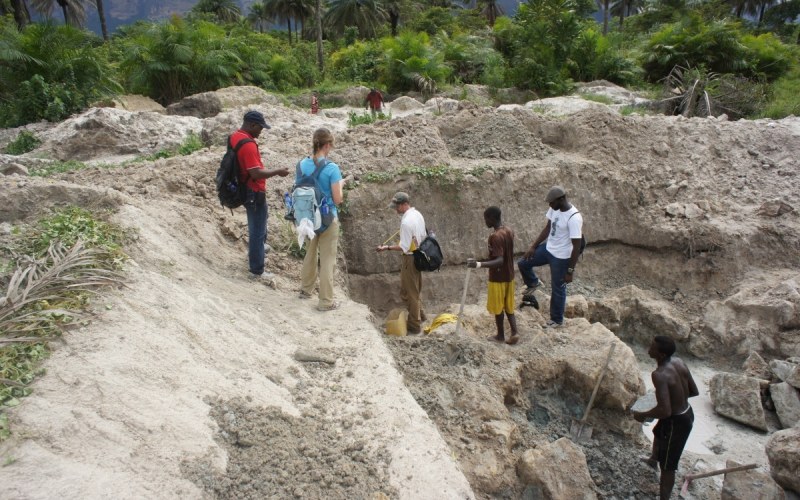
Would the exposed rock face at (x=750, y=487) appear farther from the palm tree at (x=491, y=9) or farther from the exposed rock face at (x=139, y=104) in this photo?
the palm tree at (x=491, y=9)

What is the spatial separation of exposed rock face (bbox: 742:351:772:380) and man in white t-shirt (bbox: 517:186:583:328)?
3572 millimetres

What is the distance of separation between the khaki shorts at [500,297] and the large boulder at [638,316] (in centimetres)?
359

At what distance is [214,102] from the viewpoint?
1588 centimetres

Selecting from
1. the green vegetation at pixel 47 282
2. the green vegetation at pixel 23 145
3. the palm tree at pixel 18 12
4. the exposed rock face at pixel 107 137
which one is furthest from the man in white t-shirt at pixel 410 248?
the palm tree at pixel 18 12

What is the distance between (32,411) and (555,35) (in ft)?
69.5

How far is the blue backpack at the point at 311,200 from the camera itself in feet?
18.9

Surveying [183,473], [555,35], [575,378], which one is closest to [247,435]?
[183,473]

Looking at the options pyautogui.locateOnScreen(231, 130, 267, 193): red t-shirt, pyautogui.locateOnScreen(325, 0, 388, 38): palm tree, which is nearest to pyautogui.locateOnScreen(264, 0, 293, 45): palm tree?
pyautogui.locateOnScreen(325, 0, 388, 38): palm tree

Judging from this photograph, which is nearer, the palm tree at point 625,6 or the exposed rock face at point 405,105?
the exposed rock face at point 405,105

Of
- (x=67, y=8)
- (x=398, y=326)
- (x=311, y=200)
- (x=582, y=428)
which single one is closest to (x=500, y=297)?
(x=398, y=326)

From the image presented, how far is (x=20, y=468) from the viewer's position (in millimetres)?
2676

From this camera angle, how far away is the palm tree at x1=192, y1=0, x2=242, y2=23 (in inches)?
1695

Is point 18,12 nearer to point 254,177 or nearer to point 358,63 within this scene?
point 358,63

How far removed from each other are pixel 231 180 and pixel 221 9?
44123mm
